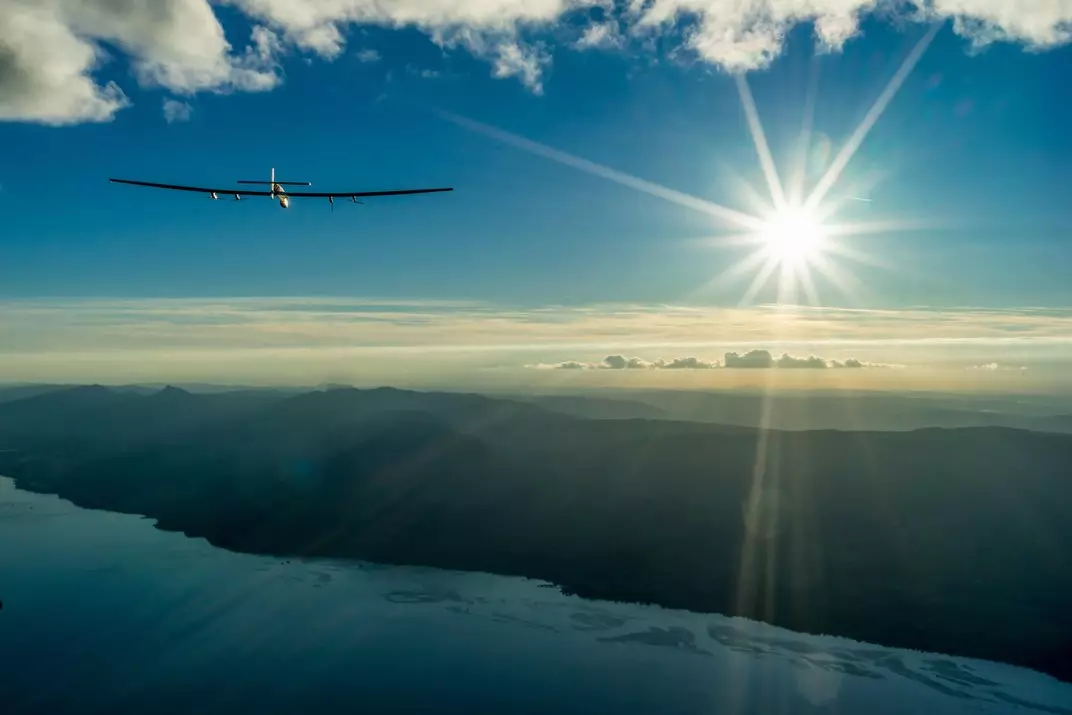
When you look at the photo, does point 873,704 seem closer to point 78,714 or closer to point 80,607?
point 78,714

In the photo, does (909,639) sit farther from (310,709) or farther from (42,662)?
(42,662)

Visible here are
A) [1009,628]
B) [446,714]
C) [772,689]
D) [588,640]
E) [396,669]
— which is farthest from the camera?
[1009,628]

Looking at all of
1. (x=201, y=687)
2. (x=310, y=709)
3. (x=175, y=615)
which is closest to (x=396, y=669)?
(x=310, y=709)

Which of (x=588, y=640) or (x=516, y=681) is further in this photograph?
(x=588, y=640)

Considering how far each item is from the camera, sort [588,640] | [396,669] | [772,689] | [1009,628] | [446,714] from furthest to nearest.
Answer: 1. [1009,628]
2. [588,640]
3. [396,669]
4. [772,689]
5. [446,714]

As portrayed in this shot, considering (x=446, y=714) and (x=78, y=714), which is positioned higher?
(x=446, y=714)

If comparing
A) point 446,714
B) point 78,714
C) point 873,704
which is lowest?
point 78,714

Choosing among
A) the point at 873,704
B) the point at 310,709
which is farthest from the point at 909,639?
the point at 310,709
